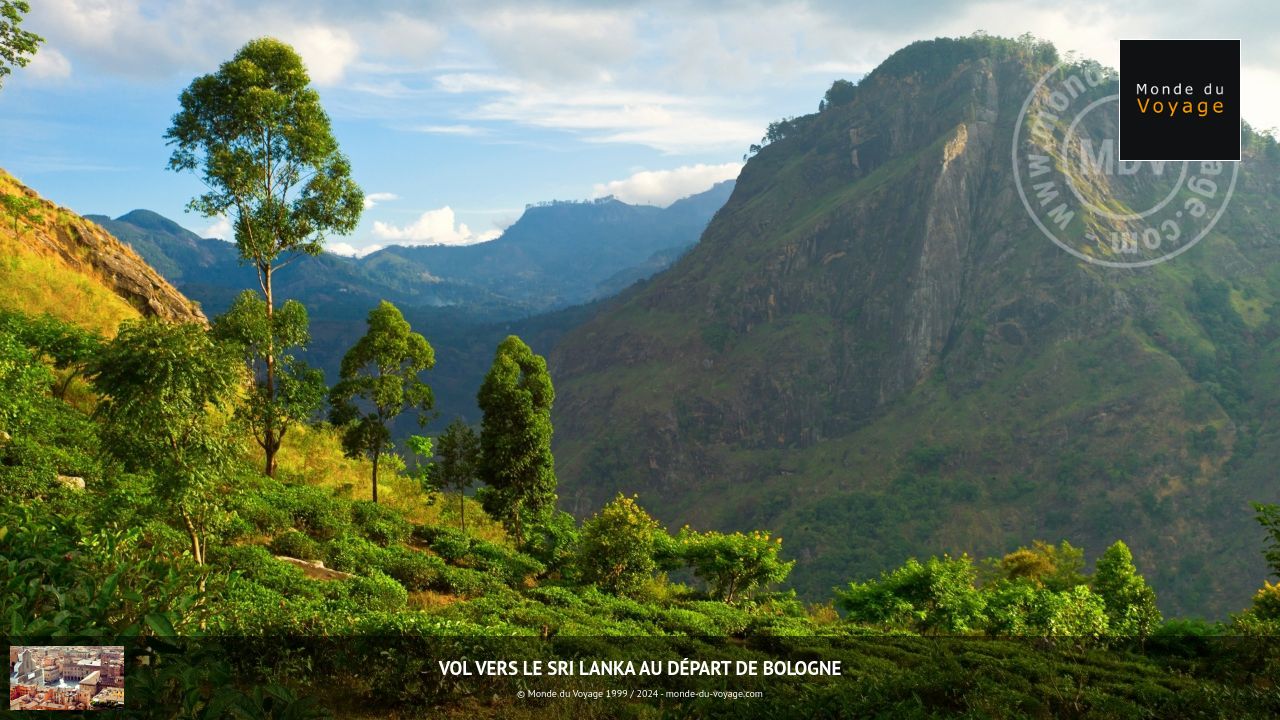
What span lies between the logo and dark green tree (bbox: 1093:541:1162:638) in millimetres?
144998

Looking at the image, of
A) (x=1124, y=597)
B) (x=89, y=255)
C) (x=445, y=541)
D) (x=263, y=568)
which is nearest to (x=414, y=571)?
(x=263, y=568)

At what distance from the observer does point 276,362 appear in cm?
1861

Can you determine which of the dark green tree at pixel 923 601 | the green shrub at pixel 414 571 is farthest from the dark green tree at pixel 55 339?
the dark green tree at pixel 923 601

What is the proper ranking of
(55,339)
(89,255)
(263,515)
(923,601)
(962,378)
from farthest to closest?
(962,378) < (89,255) < (923,601) < (55,339) < (263,515)

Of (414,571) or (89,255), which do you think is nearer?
(414,571)

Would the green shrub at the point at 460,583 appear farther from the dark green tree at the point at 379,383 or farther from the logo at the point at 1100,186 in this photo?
the logo at the point at 1100,186

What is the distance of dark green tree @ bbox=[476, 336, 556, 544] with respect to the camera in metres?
22.8

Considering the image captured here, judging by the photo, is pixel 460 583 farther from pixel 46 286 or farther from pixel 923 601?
pixel 46 286

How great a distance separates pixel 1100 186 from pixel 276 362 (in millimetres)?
186165

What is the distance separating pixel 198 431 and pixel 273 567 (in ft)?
11.0

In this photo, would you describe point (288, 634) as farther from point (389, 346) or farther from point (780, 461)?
point (780, 461)

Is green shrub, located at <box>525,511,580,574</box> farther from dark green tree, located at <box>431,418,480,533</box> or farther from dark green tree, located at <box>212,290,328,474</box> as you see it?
dark green tree, located at <box>212,290,328,474</box>

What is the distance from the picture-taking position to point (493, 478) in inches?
912

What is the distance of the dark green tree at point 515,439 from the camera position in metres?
22.8
